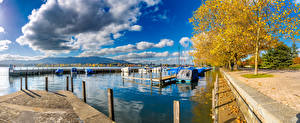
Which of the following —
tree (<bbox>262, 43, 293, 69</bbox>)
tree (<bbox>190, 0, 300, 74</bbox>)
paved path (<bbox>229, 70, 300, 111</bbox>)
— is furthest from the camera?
tree (<bbox>262, 43, 293, 69</bbox>)

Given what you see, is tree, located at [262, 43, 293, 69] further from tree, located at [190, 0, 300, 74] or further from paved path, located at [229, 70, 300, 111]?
paved path, located at [229, 70, 300, 111]

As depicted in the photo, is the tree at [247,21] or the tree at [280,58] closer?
the tree at [247,21]

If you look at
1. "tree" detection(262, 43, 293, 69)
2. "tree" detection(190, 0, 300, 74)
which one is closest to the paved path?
"tree" detection(190, 0, 300, 74)

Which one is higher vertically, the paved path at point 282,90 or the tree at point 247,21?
the tree at point 247,21

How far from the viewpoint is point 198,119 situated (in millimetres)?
9078

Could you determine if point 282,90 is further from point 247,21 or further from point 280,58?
A: point 280,58

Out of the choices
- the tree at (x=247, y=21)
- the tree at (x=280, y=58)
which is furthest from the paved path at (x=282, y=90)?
the tree at (x=280, y=58)

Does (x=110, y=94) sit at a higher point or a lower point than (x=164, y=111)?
higher

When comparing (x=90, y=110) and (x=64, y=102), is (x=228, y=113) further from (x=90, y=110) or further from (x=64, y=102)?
(x=64, y=102)

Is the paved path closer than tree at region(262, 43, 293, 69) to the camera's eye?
Yes

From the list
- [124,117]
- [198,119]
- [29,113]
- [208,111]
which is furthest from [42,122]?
[208,111]

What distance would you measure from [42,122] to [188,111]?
9752 mm

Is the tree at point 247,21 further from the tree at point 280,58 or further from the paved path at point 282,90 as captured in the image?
the tree at point 280,58

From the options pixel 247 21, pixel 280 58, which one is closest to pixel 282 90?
pixel 247 21
